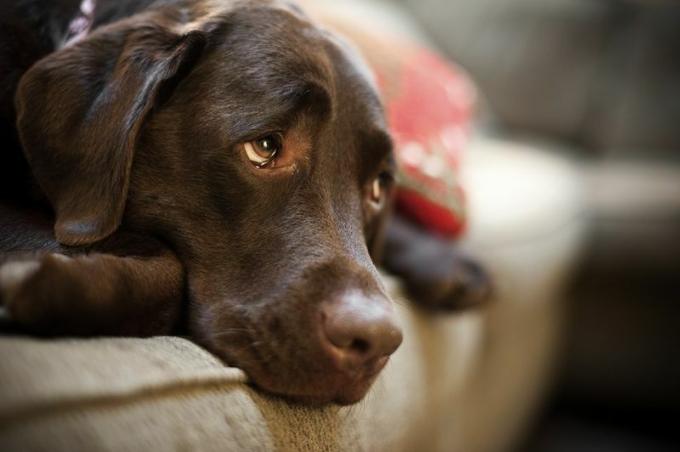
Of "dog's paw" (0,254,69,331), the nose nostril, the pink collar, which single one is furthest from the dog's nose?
the pink collar

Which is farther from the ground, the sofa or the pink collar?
the pink collar

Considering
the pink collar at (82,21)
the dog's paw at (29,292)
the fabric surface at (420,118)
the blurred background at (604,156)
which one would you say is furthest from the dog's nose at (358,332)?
the blurred background at (604,156)

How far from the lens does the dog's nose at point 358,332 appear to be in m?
1.12

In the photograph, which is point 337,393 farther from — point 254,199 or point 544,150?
point 544,150

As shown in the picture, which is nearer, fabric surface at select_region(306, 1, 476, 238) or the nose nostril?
the nose nostril

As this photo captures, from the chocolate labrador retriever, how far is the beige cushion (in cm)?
9

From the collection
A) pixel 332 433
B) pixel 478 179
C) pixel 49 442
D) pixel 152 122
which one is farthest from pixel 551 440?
pixel 49 442

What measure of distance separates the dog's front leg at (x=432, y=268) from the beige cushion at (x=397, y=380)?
0.21 ft

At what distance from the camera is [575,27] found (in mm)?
3887

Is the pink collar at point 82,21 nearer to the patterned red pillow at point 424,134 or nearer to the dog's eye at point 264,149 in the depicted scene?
the dog's eye at point 264,149

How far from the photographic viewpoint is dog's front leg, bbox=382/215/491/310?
1865mm

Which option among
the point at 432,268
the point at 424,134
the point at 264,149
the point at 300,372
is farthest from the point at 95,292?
the point at 424,134

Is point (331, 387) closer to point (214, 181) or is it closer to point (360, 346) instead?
point (360, 346)

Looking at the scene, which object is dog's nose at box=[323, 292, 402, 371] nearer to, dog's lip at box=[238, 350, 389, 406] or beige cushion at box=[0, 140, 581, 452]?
dog's lip at box=[238, 350, 389, 406]
